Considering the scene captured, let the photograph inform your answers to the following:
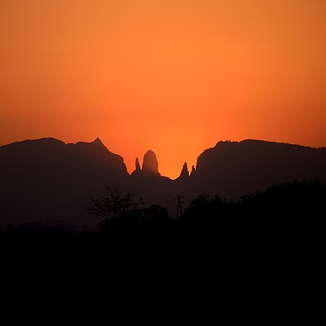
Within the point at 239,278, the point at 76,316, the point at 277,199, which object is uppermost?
the point at 277,199

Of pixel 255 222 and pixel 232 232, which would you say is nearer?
pixel 232 232

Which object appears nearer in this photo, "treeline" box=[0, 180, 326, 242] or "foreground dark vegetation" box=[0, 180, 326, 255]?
"foreground dark vegetation" box=[0, 180, 326, 255]

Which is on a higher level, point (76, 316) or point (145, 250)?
point (145, 250)

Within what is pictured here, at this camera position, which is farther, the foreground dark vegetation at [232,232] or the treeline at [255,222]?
the treeline at [255,222]

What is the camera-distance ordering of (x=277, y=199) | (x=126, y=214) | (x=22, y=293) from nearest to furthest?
(x=22, y=293)
(x=277, y=199)
(x=126, y=214)

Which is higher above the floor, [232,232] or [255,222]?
[255,222]

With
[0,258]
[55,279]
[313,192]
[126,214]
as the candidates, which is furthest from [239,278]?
[126,214]

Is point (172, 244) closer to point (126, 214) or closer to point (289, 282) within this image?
point (289, 282)

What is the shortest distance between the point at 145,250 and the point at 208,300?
38.6 feet

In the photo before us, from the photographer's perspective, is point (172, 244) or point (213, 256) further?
point (172, 244)

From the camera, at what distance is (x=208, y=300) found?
36.1 m

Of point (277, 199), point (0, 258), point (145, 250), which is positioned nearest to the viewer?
point (145, 250)

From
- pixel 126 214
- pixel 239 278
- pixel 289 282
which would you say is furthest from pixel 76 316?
pixel 126 214

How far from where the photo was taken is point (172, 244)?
47.2 meters
